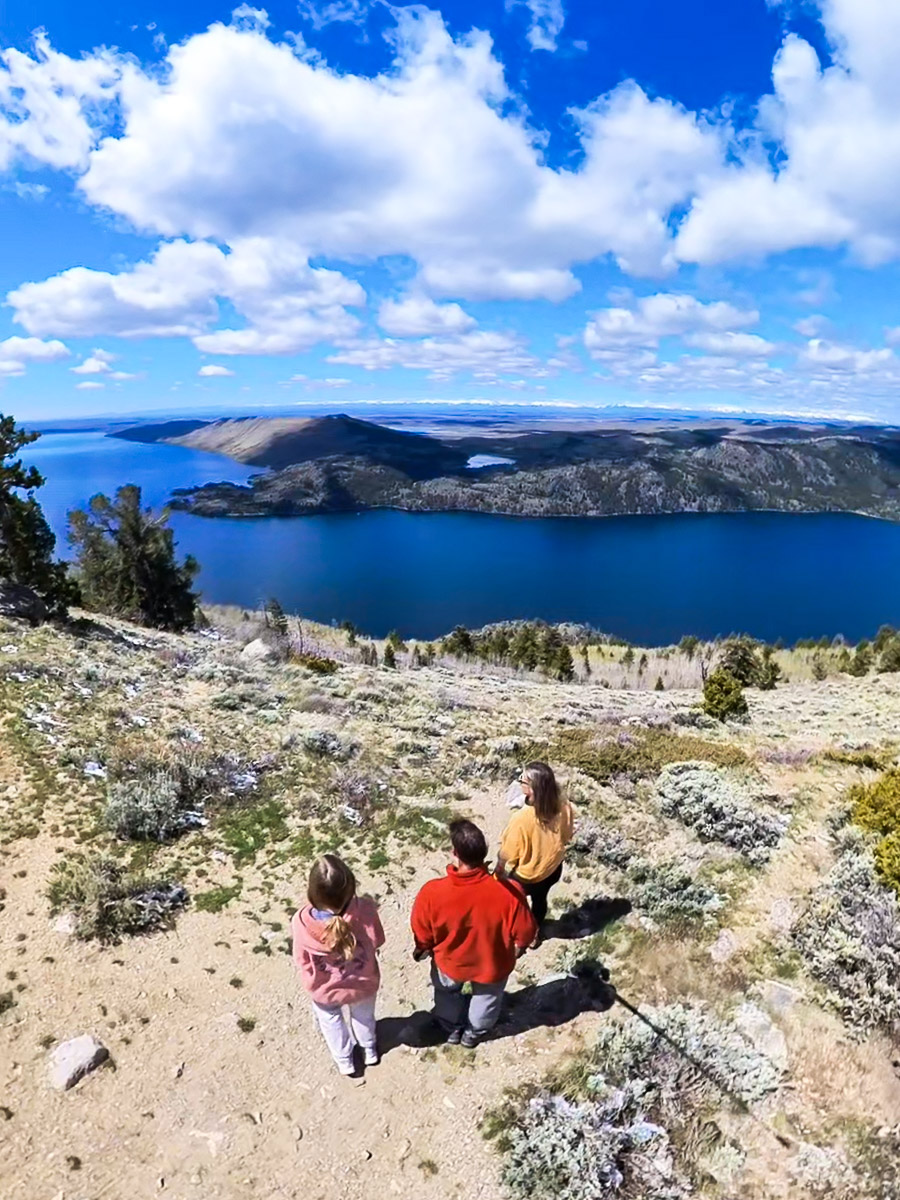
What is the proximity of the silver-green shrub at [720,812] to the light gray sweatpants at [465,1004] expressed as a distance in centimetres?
511

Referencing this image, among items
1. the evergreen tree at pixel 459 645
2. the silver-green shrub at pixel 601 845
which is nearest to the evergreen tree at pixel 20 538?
the silver-green shrub at pixel 601 845

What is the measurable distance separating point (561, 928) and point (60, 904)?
598 cm

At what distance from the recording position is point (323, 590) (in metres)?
138

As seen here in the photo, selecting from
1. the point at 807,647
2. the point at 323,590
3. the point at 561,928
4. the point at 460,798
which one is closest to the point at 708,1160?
the point at 561,928

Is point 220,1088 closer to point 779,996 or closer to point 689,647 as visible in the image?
point 779,996

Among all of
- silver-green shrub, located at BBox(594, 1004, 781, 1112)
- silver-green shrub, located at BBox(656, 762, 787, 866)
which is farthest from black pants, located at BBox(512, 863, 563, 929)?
silver-green shrub, located at BBox(656, 762, 787, 866)

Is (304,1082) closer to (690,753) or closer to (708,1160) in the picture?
(708,1160)

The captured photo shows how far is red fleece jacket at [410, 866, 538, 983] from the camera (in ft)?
18.1

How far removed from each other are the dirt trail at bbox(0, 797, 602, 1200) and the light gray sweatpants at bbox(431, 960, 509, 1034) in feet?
0.90

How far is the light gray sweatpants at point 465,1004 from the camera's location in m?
6.04

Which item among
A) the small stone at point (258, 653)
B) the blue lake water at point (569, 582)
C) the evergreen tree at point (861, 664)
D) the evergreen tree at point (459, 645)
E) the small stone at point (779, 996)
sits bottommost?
the blue lake water at point (569, 582)

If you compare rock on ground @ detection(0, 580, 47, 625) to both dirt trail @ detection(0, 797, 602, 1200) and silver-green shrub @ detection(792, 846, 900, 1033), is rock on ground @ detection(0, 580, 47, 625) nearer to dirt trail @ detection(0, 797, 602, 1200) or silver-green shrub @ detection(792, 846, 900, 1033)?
dirt trail @ detection(0, 797, 602, 1200)

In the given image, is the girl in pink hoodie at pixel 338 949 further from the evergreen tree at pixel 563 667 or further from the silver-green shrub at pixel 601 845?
the evergreen tree at pixel 563 667

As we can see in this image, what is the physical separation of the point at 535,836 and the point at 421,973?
2.24 m
